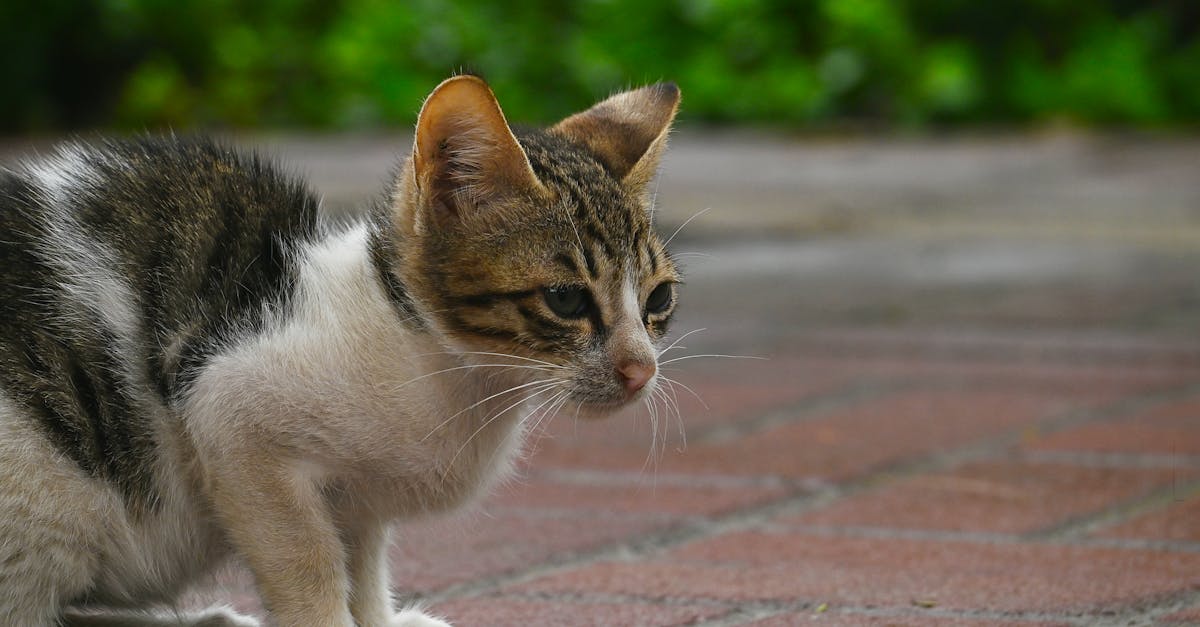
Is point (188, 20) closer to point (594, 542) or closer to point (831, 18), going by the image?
point (831, 18)

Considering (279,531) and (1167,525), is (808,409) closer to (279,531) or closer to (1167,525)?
(1167,525)

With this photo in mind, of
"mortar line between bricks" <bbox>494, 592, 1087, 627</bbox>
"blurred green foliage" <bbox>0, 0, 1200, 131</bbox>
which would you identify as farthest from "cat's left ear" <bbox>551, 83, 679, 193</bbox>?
"blurred green foliage" <bbox>0, 0, 1200, 131</bbox>

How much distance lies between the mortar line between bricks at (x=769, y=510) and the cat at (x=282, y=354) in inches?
12.9

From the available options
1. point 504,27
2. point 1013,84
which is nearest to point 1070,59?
point 1013,84

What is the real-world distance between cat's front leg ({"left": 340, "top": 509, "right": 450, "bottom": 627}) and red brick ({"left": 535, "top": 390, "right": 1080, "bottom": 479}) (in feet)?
4.21

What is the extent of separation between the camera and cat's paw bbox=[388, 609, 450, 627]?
287 centimetres

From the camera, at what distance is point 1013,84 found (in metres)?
10.0

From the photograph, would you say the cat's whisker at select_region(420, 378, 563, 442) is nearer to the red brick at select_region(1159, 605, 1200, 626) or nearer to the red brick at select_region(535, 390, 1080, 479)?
the red brick at select_region(1159, 605, 1200, 626)

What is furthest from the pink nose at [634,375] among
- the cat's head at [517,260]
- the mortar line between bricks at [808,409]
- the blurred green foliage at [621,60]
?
the blurred green foliage at [621,60]

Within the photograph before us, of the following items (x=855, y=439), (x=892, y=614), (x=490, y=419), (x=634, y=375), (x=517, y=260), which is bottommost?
(x=855, y=439)

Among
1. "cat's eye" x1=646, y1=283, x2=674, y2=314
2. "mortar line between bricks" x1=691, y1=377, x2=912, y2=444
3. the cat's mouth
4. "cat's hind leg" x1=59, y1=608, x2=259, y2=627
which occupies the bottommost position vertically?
"mortar line between bricks" x1=691, y1=377, x2=912, y2=444

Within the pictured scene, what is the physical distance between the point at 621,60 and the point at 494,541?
6.81 meters

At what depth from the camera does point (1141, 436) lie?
4.28 meters

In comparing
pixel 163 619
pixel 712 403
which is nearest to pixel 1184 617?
pixel 163 619
